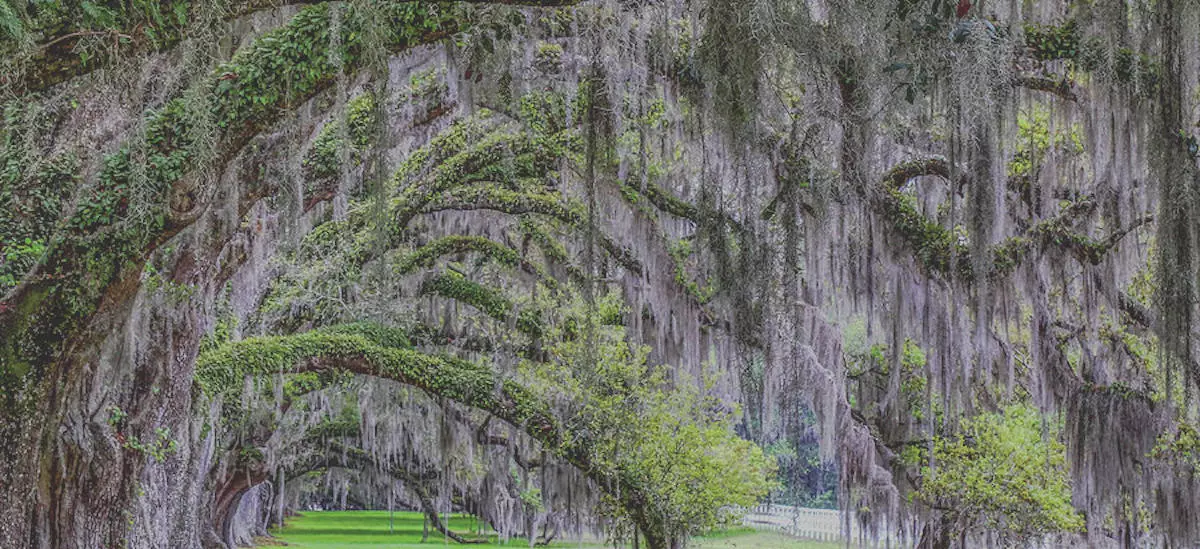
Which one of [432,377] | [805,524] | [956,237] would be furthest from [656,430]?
[805,524]

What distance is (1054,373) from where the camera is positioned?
10367 millimetres

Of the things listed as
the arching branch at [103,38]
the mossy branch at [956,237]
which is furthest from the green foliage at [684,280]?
the arching branch at [103,38]

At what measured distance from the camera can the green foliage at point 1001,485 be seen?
43.9 ft

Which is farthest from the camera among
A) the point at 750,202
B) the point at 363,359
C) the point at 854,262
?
the point at 363,359

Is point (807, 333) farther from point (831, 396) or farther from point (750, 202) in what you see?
point (750, 202)

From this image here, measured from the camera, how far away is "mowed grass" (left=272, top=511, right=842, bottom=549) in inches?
870

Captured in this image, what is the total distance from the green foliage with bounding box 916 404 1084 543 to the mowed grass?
619cm

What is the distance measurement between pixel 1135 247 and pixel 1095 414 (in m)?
1.83

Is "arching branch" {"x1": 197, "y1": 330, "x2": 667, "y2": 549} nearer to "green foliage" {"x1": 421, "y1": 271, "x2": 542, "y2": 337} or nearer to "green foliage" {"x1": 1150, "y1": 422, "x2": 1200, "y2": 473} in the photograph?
"green foliage" {"x1": 421, "y1": 271, "x2": 542, "y2": 337}

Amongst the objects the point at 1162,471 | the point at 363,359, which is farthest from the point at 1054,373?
the point at 363,359

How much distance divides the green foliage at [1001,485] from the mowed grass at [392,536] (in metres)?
6.19

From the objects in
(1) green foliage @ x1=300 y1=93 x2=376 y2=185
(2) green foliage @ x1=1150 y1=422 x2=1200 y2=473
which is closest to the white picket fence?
(2) green foliage @ x1=1150 y1=422 x2=1200 y2=473

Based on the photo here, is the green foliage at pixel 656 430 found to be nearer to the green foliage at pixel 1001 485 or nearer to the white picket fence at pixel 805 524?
the green foliage at pixel 1001 485

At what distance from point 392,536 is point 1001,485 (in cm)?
1575
